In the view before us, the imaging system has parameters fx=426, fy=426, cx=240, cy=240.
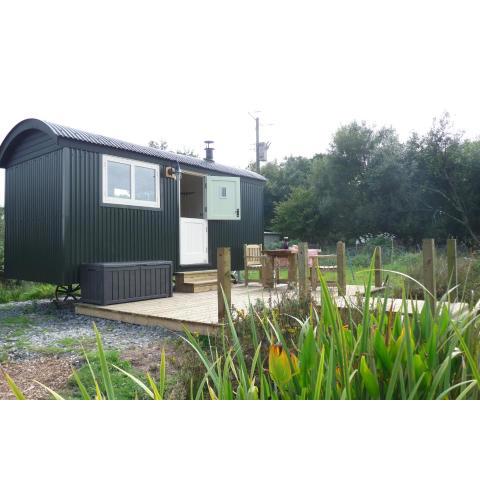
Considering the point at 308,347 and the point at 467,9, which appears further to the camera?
the point at 467,9

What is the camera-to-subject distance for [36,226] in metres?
6.38

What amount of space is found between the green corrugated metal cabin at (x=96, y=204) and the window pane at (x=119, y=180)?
15 mm

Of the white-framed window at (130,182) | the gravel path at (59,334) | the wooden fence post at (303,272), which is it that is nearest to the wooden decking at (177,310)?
the gravel path at (59,334)

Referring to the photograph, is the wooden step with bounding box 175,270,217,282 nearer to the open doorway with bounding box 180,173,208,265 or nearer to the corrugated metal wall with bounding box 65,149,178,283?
the open doorway with bounding box 180,173,208,265

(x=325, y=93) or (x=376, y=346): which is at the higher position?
(x=325, y=93)

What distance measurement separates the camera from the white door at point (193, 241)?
753 centimetres

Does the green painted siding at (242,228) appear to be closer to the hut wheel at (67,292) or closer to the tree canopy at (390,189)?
the hut wheel at (67,292)

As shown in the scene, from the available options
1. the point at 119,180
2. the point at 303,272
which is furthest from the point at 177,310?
the point at 119,180

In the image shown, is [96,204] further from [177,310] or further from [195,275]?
[195,275]

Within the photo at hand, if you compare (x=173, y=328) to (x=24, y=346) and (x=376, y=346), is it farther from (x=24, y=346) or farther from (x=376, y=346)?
(x=376, y=346)

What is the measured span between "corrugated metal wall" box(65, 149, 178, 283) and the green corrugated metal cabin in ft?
0.04

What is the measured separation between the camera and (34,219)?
6.46 metres
